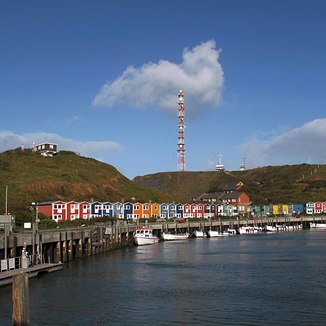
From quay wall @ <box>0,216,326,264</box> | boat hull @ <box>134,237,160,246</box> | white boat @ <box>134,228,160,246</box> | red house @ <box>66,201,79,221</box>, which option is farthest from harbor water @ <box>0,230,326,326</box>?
red house @ <box>66,201,79,221</box>

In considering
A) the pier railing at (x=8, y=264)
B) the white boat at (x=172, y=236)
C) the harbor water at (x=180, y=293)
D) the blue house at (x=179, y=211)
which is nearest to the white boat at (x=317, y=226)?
the blue house at (x=179, y=211)

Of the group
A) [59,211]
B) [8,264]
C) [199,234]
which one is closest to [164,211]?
[199,234]

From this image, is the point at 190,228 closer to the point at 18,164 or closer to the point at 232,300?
the point at 18,164

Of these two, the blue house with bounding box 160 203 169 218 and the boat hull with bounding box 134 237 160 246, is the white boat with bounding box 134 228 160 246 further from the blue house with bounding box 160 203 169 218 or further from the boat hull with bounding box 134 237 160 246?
the blue house with bounding box 160 203 169 218

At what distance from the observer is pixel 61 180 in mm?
157750

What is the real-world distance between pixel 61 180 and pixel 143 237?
65966 millimetres

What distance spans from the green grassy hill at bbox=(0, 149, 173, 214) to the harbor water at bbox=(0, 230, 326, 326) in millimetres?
74097

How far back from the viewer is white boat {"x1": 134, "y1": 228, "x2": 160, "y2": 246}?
3824 inches

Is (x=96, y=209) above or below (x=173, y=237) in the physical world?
above

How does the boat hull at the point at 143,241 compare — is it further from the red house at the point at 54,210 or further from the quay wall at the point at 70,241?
the red house at the point at 54,210

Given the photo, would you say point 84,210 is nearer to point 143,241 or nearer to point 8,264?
point 143,241

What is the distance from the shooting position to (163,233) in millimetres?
112312

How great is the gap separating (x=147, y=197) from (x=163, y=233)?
61648 mm

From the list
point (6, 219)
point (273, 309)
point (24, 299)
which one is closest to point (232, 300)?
point (273, 309)
